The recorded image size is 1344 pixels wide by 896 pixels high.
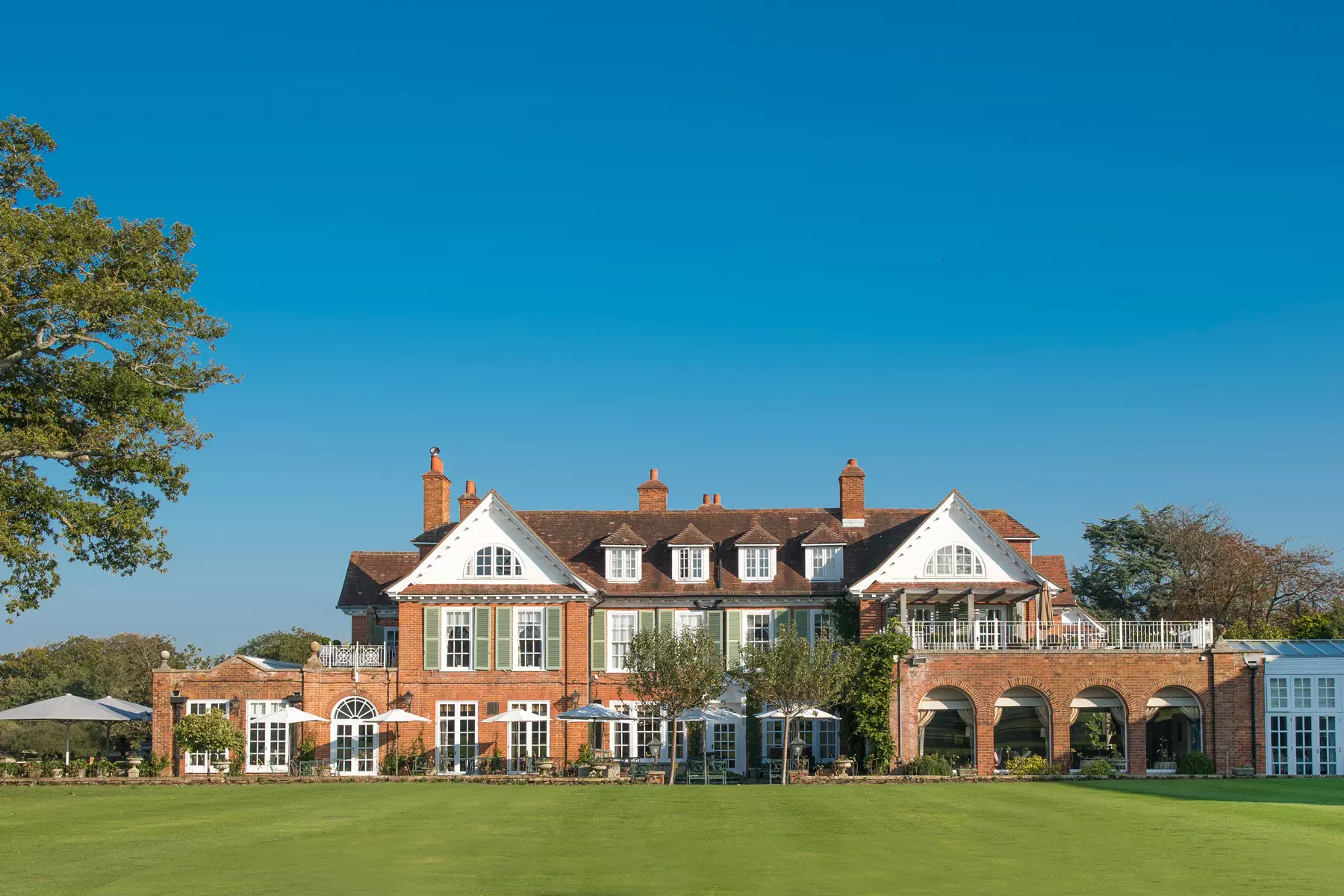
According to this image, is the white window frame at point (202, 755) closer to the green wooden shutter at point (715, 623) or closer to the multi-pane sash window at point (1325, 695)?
the green wooden shutter at point (715, 623)

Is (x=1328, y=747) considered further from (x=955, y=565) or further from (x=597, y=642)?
(x=597, y=642)

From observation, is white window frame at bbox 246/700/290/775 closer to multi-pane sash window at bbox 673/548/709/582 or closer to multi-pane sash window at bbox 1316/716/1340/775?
multi-pane sash window at bbox 673/548/709/582

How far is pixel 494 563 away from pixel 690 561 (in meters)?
5.84

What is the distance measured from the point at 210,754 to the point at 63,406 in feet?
37.1

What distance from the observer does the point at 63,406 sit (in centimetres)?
3161

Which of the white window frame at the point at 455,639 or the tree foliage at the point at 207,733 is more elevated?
the white window frame at the point at 455,639

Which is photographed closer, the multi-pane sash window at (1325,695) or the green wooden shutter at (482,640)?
the multi-pane sash window at (1325,695)

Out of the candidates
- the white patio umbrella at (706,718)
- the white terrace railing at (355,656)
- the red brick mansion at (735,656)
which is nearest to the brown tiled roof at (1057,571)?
the red brick mansion at (735,656)

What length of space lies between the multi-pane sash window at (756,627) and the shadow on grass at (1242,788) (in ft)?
34.1

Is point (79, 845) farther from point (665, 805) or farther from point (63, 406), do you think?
point (63, 406)

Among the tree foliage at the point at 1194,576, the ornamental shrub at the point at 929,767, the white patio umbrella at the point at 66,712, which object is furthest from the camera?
the tree foliage at the point at 1194,576

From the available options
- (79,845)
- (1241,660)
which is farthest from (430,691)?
(1241,660)

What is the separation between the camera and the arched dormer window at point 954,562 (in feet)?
128

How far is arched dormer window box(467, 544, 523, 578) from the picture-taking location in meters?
40.1
